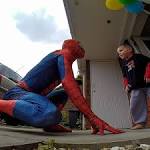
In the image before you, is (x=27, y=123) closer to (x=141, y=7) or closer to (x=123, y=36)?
(x=141, y=7)

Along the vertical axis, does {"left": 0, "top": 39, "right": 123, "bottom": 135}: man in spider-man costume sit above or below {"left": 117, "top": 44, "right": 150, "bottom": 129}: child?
below

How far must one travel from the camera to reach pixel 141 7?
5.91 m

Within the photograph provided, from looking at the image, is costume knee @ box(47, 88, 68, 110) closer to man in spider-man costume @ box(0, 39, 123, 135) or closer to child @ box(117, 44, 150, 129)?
man in spider-man costume @ box(0, 39, 123, 135)

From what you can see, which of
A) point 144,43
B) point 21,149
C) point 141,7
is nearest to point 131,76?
point 141,7

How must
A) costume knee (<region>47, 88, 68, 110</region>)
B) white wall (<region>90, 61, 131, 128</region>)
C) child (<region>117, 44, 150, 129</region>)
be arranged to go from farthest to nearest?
white wall (<region>90, 61, 131, 128</region>) → child (<region>117, 44, 150, 129</region>) → costume knee (<region>47, 88, 68, 110</region>)

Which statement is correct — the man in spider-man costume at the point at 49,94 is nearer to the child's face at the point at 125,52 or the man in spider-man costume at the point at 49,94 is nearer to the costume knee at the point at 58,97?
the costume knee at the point at 58,97

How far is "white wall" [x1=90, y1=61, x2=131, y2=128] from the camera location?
459 inches

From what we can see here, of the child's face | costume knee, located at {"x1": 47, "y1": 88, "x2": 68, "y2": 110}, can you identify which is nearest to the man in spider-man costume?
costume knee, located at {"x1": 47, "y1": 88, "x2": 68, "y2": 110}

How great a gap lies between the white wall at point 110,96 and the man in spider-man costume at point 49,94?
647 centimetres

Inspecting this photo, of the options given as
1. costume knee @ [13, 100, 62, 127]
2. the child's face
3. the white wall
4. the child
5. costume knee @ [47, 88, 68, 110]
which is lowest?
costume knee @ [13, 100, 62, 127]

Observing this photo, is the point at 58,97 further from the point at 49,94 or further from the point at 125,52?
the point at 125,52

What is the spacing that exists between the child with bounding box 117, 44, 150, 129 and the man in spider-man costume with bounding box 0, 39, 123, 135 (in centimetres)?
153

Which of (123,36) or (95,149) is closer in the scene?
(95,149)

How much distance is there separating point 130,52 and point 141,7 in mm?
836
